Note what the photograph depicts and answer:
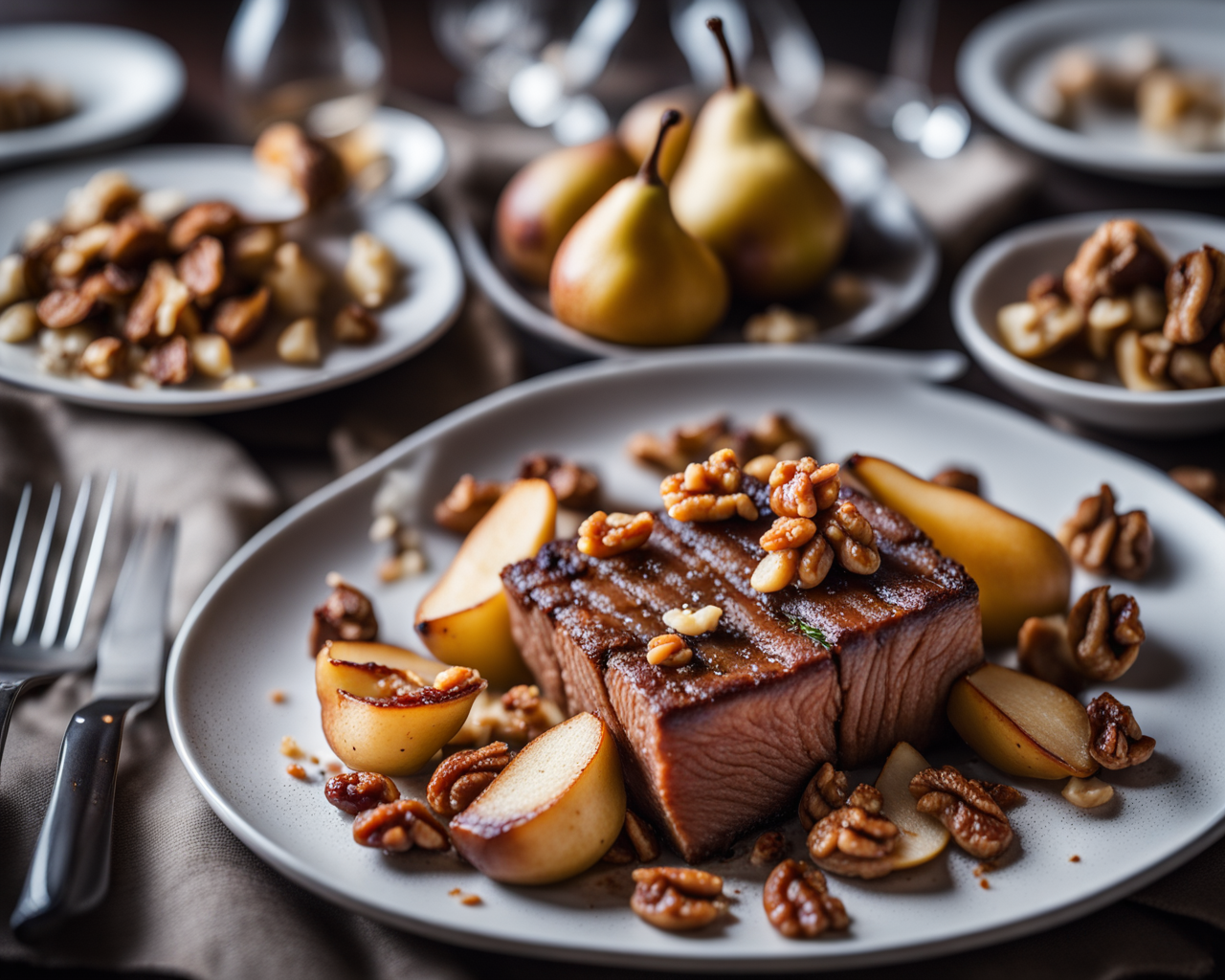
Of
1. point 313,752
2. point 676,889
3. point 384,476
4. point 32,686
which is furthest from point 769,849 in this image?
point 32,686

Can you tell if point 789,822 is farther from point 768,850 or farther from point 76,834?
point 76,834

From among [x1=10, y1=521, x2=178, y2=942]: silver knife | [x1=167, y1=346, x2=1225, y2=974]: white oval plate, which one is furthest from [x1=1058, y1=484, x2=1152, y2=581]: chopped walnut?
[x1=10, y1=521, x2=178, y2=942]: silver knife

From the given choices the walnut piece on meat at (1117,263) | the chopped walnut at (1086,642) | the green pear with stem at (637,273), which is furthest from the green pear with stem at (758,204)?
the chopped walnut at (1086,642)

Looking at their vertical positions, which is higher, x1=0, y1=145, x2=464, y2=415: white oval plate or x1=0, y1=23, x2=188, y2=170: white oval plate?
x1=0, y1=23, x2=188, y2=170: white oval plate

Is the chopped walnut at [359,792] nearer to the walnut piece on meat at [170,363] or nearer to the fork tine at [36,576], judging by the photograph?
the fork tine at [36,576]

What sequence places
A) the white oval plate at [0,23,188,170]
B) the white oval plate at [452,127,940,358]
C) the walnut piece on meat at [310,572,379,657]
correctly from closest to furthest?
the walnut piece on meat at [310,572,379,657]
the white oval plate at [452,127,940,358]
the white oval plate at [0,23,188,170]

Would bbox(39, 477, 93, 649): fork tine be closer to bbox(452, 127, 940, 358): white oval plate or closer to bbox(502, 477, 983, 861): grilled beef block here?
bbox(502, 477, 983, 861): grilled beef block
